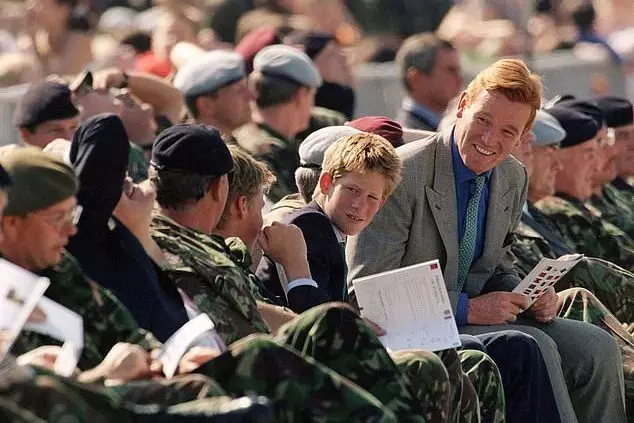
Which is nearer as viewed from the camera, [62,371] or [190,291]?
[62,371]

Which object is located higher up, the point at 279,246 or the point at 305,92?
the point at 279,246

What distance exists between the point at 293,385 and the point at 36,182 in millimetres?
1045

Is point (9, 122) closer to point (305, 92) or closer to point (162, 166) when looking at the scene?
point (305, 92)

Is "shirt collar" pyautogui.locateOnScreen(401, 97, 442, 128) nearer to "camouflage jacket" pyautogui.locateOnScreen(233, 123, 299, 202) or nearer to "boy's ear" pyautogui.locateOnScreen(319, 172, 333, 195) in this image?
"camouflage jacket" pyautogui.locateOnScreen(233, 123, 299, 202)

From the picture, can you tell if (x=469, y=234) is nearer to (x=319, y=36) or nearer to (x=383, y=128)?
(x=383, y=128)

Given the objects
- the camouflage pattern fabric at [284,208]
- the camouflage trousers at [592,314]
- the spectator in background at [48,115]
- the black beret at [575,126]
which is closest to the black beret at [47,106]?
the spectator in background at [48,115]

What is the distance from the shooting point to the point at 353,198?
7031mm

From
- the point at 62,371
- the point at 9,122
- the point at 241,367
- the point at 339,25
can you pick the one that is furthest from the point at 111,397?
the point at 339,25

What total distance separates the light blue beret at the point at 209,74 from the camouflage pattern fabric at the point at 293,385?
16.4 feet

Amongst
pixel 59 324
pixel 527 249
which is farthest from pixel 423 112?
pixel 59 324

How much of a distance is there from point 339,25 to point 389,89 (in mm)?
1995

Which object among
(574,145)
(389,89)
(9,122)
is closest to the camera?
(574,145)

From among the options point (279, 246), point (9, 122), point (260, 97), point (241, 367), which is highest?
point (241, 367)

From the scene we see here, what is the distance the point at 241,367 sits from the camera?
5.36m
